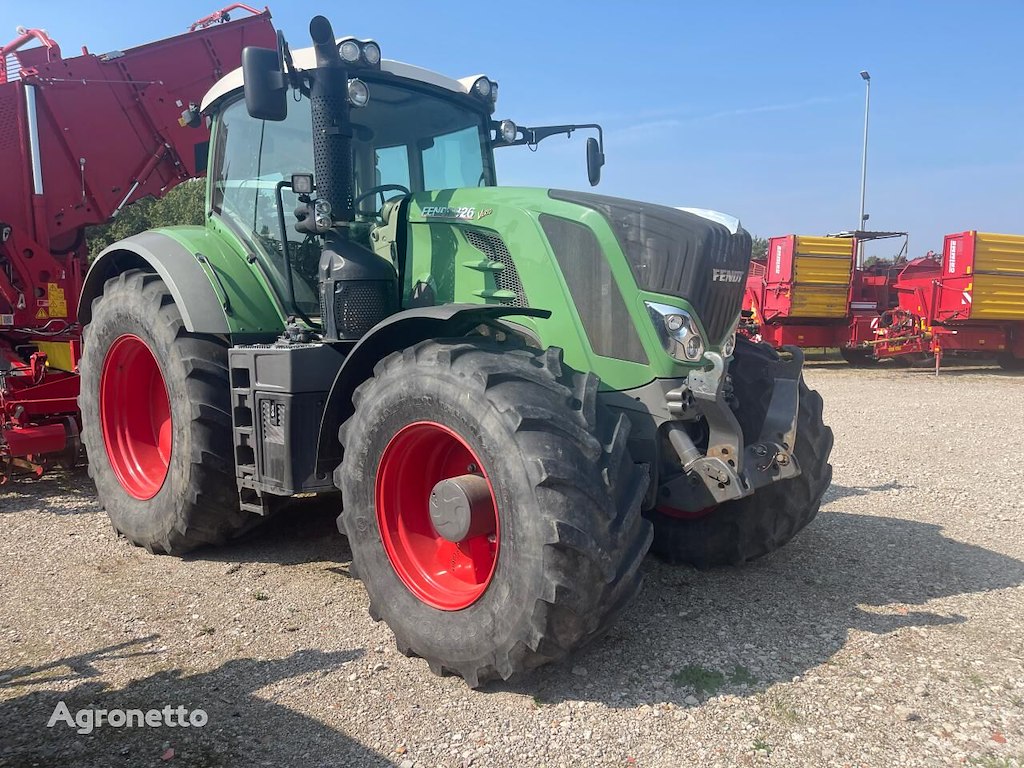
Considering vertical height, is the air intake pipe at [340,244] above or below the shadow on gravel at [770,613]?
above

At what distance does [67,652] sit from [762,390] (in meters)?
3.36

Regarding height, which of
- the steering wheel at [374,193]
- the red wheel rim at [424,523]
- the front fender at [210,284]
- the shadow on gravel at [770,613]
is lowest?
the shadow on gravel at [770,613]

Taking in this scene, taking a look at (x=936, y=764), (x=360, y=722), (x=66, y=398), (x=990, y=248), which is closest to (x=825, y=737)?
(x=936, y=764)

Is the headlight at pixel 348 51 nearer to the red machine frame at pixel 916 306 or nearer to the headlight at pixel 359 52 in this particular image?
the headlight at pixel 359 52

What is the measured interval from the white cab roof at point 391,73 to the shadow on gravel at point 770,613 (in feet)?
9.69

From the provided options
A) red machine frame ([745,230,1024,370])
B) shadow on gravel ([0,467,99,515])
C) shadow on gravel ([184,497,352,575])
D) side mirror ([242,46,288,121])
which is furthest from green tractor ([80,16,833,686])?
red machine frame ([745,230,1024,370])

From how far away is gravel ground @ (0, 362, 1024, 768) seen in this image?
267cm

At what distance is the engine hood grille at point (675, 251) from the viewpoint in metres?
3.41

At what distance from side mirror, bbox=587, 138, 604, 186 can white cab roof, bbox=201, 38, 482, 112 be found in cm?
82

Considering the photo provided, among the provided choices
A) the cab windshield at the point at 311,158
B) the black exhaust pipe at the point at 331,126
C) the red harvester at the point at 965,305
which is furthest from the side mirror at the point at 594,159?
the red harvester at the point at 965,305

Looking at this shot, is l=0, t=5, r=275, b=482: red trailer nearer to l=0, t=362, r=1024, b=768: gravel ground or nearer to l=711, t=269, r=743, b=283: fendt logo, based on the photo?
l=0, t=362, r=1024, b=768: gravel ground

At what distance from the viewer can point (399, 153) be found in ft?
14.9

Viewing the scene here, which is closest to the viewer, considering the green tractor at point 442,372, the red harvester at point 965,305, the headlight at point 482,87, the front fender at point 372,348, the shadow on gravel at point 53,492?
the green tractor at point 442,372

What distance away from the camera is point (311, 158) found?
4.46 metres
